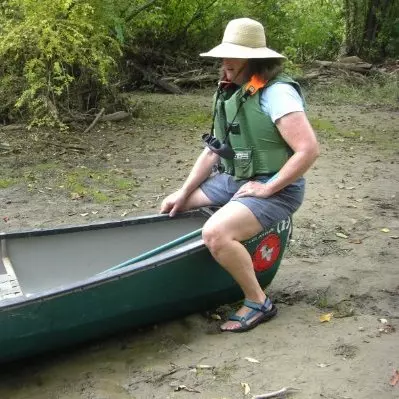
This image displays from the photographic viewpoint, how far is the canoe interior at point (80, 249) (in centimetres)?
389

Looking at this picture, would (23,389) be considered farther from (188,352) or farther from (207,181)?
(207,181)

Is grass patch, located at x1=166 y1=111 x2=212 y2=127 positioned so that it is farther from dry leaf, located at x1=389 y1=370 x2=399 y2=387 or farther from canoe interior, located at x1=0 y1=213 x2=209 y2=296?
dry leaf, located at x1=389 y1=370 x2=399 y2=387

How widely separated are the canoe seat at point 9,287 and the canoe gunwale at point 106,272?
0.78ft

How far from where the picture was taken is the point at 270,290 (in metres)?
4.04

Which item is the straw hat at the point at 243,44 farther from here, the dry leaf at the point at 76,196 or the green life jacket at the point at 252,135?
the dry leaf at the point at 76,196

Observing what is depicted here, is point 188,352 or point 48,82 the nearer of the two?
point 188,352

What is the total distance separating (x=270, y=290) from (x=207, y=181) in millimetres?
781

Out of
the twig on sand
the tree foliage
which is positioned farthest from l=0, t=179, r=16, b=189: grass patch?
the tree foliage

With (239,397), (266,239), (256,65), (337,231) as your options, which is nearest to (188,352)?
(239,397)

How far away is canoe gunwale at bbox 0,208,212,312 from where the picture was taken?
298 cm

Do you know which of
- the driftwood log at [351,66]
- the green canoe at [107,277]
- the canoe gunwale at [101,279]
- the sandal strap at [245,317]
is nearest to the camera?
the canoe gunwale at [101,279]

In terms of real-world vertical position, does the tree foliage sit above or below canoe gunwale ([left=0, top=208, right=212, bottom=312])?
above

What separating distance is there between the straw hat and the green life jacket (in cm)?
16

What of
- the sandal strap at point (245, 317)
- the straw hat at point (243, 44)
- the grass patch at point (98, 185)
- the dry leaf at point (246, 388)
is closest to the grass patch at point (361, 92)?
the grass patch at point (98, 185)
